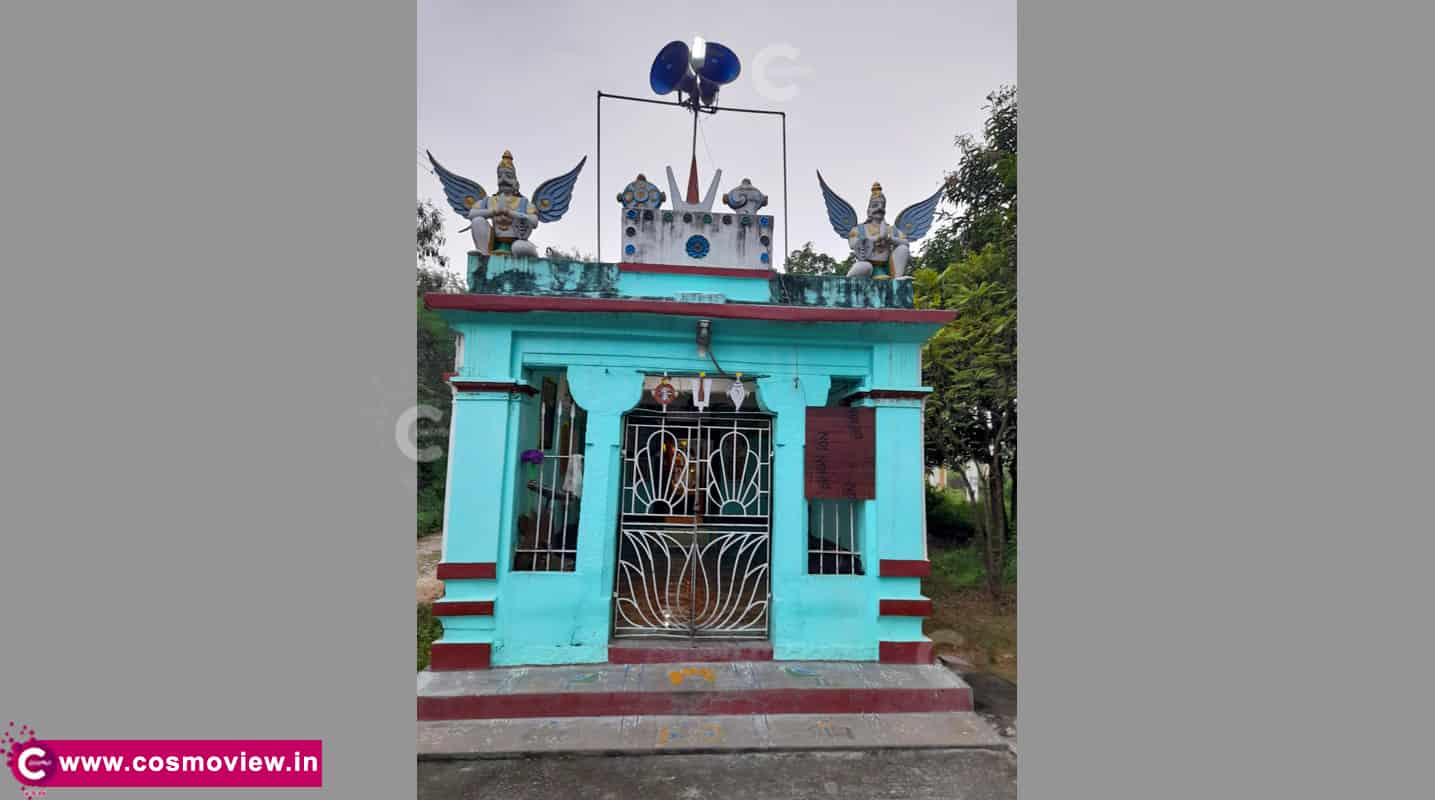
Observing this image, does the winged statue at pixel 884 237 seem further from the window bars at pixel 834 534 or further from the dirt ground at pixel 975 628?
the dirt ground at pixel 975 628

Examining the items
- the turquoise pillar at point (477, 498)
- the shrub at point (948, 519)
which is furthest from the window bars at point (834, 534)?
the shrub at point (948, 519)

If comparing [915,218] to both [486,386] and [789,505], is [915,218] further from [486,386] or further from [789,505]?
[486,386]

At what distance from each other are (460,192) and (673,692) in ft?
15.2

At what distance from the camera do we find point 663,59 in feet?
19.7

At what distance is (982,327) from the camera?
802cm

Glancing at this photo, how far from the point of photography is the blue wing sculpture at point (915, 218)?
5.80 meters

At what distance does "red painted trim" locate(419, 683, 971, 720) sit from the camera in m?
4.39

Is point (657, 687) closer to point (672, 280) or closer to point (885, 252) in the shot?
point (672, 280)

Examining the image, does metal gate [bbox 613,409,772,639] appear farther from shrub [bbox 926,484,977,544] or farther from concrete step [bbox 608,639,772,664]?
shrub [bbox 926,484,977,544]

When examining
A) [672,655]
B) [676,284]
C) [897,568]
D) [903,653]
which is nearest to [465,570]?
[672,655]

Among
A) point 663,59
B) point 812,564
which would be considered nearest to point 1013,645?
point 812,564

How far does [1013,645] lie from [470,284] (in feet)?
23.1

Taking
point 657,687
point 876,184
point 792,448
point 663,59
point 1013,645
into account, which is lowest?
point 1013,645
